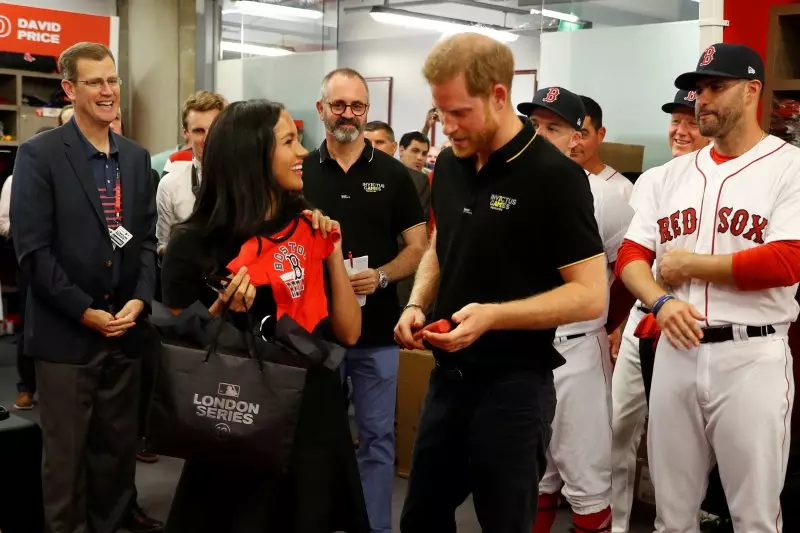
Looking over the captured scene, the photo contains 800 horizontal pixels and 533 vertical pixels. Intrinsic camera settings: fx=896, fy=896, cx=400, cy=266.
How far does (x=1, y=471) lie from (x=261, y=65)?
7.41 metres

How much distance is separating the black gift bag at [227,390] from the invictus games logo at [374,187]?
5.01 ft

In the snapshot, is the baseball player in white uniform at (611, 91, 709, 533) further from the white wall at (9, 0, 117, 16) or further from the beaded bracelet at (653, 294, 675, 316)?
the white wall at (9, 0, 117, 16)

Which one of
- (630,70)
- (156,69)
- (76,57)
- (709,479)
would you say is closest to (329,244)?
(76,57)

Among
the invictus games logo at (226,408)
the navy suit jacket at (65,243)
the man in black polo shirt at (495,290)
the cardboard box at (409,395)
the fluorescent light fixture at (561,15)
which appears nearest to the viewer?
the invictus games logo at (226,408)

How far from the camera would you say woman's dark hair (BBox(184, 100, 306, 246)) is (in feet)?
6.95

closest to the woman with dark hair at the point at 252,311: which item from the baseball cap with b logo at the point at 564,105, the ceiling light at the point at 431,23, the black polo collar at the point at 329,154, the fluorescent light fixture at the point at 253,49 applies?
the black polo collar at the point at 329,154

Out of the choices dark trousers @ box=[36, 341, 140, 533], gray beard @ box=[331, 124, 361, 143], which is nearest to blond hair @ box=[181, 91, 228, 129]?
gray beard @ box=[331, 124, 361, 143]

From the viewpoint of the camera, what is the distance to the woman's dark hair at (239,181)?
212 cm

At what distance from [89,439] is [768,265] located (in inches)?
97.0

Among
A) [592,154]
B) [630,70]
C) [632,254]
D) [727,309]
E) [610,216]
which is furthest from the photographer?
[630,70]

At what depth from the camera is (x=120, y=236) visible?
324 cm

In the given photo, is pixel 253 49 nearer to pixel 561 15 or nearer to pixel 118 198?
pixel 561 15

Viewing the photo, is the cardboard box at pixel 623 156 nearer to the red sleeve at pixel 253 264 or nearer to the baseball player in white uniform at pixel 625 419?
the baseball player in white uniform at pixel 625 419

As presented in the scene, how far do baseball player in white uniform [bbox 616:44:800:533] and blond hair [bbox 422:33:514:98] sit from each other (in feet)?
3.24
